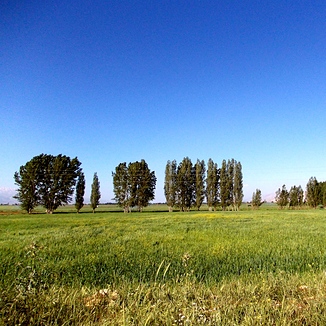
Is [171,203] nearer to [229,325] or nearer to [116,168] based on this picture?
[116,168]

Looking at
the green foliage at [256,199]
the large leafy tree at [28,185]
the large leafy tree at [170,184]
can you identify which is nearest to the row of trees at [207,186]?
the large leafy tree at [170,184]

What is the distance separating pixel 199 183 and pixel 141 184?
17.8m

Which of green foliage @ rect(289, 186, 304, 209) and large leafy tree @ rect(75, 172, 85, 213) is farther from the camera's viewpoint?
green foliage @ rect(289, 186, 304, 209)

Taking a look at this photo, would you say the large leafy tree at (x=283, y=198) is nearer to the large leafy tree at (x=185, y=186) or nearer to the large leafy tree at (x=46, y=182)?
the large leafy tree at (x=185, y=186)

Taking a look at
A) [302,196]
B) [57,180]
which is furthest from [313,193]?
[57,180]

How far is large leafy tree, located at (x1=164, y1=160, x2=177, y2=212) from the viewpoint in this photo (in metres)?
76.7

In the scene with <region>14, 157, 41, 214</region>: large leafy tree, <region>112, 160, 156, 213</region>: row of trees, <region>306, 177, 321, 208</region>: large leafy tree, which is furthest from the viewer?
<region>306, 177, 321, 208</region>: large leafy tree

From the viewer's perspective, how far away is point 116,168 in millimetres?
78500

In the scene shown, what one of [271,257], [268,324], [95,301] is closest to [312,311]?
[268,324]

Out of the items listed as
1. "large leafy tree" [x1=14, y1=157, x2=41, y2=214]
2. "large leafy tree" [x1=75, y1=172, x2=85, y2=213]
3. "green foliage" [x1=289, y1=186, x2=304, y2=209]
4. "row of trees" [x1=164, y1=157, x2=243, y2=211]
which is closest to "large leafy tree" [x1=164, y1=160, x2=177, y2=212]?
"row of trees" [x1=164, y1=157, x2=243, y2=211]

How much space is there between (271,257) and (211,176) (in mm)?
71204

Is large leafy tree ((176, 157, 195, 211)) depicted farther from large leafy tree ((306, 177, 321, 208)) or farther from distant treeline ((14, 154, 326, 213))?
large leafy tree ((306, 177, 321, 208))

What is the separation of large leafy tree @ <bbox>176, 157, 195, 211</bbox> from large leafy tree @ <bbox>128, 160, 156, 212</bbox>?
8.02 meters

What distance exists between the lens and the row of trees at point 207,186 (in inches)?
3002
